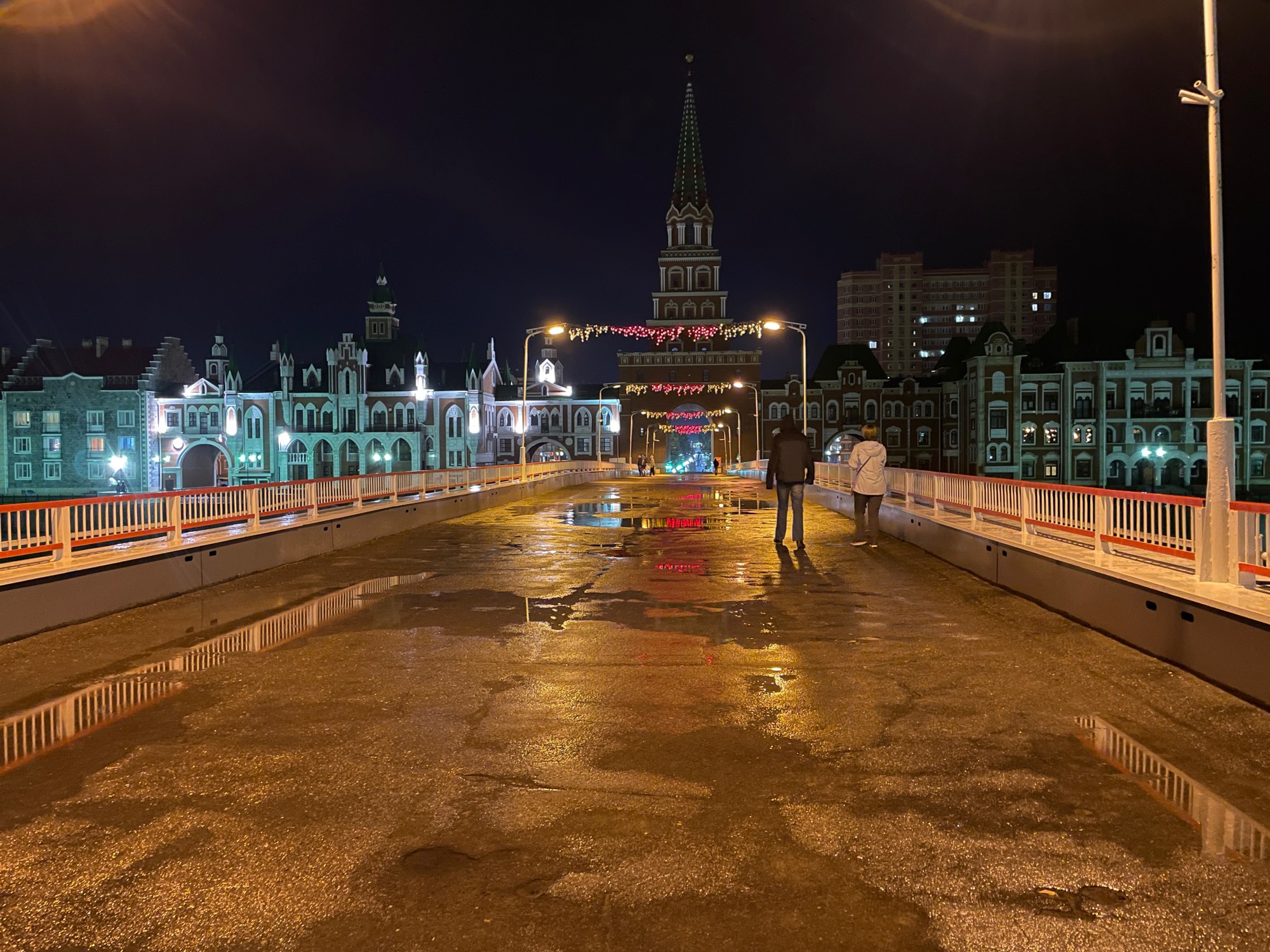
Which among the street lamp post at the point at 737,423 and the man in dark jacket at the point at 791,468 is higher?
the street lamp post at the point at 737,423

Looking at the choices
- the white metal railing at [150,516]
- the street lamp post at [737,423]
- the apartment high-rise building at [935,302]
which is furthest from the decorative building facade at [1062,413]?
the apartment high-rise building at [935,302]

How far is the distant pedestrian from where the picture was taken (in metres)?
16.1

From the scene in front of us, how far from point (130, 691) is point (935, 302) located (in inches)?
6985

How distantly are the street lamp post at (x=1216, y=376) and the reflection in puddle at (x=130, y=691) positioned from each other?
27.7 ft

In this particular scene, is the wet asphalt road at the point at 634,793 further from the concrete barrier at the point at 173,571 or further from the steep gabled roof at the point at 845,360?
the steep gabled roof at the point at 845,360

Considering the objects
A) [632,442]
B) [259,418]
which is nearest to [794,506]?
[632,442]

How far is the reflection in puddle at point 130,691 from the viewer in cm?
582

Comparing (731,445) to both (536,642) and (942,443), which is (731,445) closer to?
(942,443)

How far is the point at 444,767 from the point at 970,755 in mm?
3026

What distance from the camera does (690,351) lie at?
305 ft

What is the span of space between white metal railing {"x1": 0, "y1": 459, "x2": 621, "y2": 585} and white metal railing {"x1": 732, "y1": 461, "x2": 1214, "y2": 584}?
1088 cm

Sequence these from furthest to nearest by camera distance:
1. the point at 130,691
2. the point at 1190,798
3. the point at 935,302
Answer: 1. the point at 935,302
2. the point at 130,691
3. the point at 1190,798

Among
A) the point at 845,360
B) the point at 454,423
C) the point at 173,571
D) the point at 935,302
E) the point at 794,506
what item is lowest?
the point at 173,571

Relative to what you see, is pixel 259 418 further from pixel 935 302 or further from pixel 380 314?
pixel 935 302
